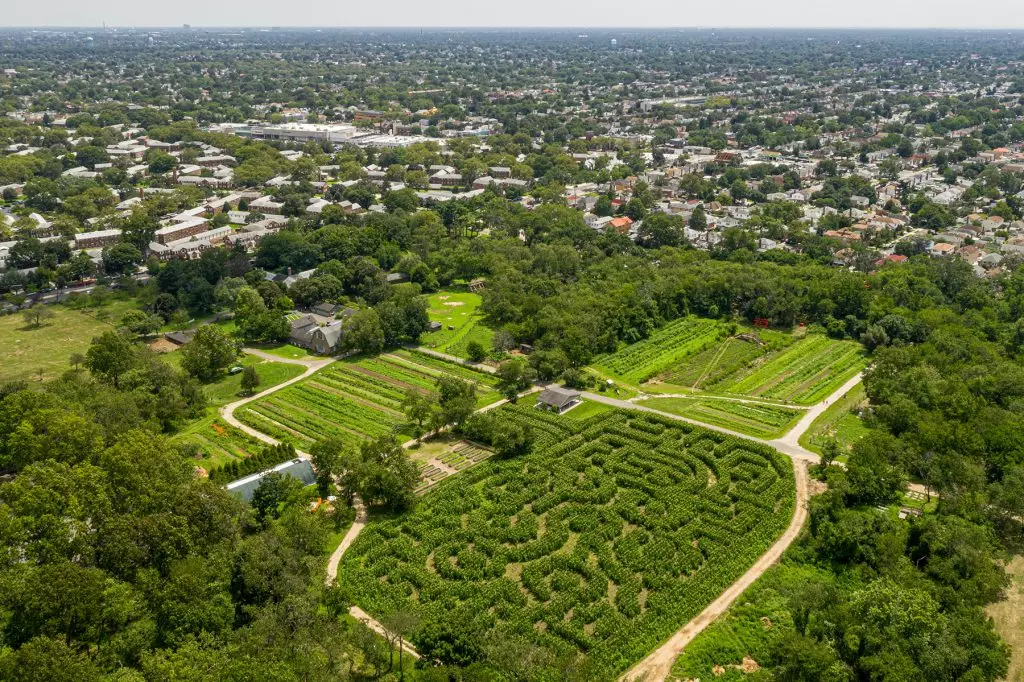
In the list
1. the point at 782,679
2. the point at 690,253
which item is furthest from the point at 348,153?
the point at 782,679

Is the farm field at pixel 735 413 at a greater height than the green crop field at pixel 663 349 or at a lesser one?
greater

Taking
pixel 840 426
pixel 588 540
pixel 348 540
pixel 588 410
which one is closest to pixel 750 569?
pixel 588 540

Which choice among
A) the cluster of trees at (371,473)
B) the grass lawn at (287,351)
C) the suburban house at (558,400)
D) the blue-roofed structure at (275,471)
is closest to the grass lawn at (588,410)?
the suburban house at (558,400)

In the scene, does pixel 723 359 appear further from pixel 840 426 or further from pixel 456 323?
pixel 456 323

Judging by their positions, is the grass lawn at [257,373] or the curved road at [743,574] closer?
the curved road at [743,574]

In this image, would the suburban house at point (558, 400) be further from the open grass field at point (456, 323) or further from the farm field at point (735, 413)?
the open grass field at point (456, 323)
